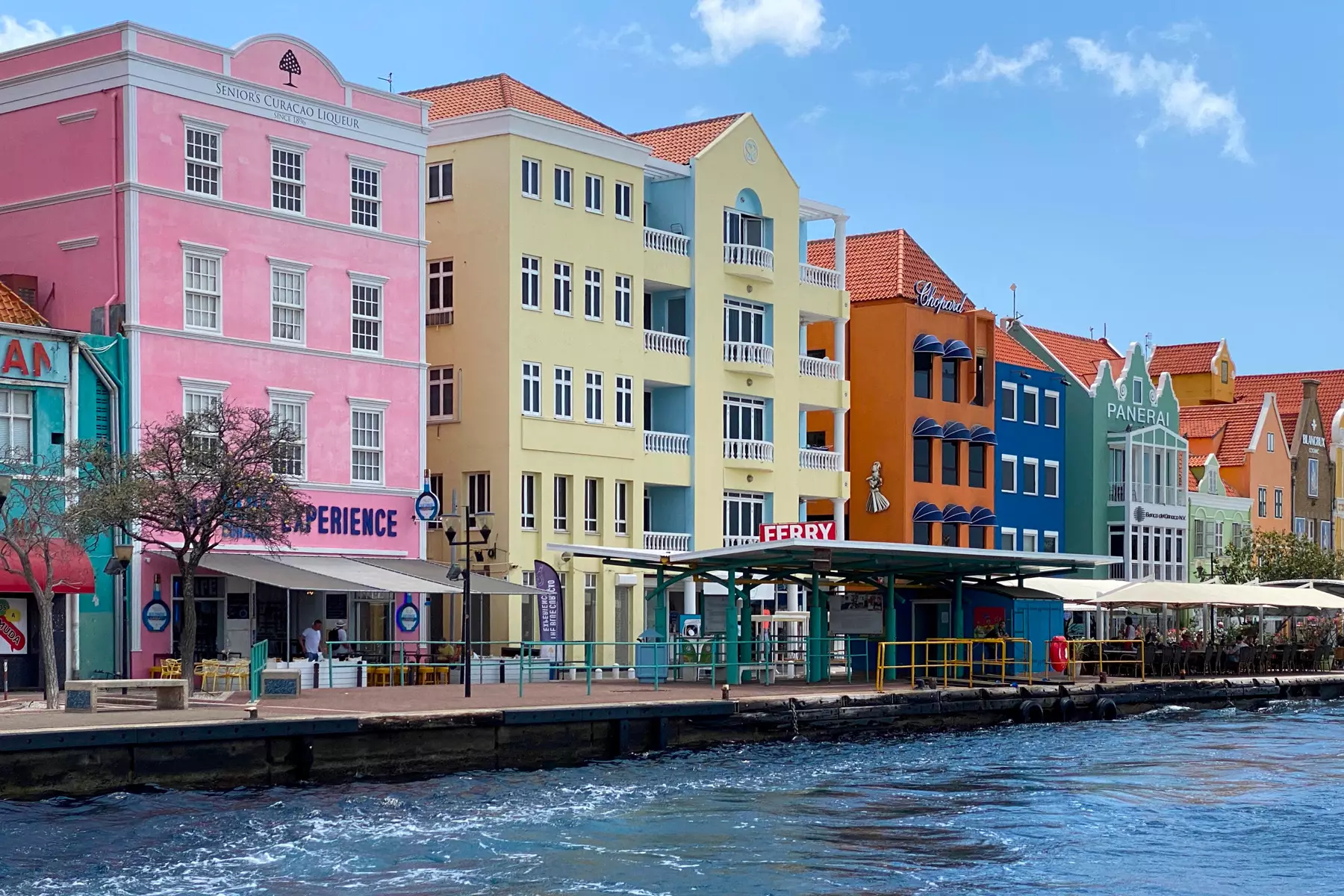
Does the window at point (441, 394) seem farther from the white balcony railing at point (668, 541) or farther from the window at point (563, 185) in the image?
the white balcony railing at point (668, 541)

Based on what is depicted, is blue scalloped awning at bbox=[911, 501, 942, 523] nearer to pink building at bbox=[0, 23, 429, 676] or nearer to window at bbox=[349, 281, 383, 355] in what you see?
pink building at bbox=[0, 23, 429, 676]

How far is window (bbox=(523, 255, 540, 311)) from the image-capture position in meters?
56.1

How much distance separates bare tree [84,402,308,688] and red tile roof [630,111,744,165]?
2342 centimetres

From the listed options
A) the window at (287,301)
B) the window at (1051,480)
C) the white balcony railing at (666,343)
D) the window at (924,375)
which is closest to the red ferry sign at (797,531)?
the white balcony railing at (666,343)

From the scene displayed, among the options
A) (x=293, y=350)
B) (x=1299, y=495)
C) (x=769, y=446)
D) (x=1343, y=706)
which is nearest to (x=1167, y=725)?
(x=1343, y=706)

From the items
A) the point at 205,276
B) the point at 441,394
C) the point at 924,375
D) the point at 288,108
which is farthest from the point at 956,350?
the point at 205,276

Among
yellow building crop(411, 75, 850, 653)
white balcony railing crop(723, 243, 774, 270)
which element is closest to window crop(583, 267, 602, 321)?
yellow building crop(411, 75, 850, 653)

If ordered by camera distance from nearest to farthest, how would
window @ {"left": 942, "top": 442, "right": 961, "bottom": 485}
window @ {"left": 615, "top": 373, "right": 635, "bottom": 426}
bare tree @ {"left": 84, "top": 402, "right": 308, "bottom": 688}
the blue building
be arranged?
1. bare tree @ {"left": 84, "top": 402, "right": 308, "bottom": 688}
2. window @ {"left": 615, "top": 373, "right": 635, "bottom": 426}
3. window @ {"left": 942, "top": 442, "right": 961, "bottom": 485}
4. the blue building

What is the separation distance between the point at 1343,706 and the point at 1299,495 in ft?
118

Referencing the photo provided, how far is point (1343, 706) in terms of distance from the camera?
194ft

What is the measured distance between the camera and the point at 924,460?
232 feet

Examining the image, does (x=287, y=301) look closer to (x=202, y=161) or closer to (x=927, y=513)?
(x=202, y=161)

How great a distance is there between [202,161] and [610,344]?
14948mm

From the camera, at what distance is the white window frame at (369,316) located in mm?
51062
